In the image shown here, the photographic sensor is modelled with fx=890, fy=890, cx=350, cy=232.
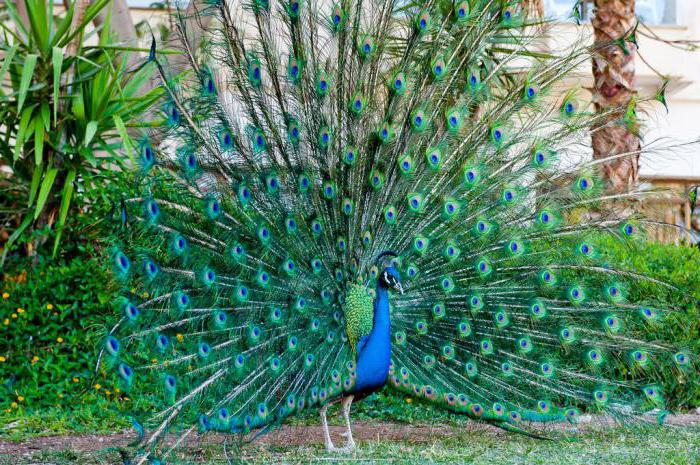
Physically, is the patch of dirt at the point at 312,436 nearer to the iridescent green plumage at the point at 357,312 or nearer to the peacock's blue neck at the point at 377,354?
the peacock's blue neck at the point at 377,354

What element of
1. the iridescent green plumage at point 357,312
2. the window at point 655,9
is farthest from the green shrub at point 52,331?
the window at point 655,9

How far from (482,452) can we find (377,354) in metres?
0.87

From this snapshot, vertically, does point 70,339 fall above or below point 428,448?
above

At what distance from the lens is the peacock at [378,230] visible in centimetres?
520

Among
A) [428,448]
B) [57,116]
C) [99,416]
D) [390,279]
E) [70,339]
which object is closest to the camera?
[390,279]

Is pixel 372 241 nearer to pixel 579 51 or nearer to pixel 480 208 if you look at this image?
pixel 480 208

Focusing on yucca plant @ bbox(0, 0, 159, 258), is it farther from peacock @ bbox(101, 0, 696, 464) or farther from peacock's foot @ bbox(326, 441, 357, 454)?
peacock's foot @ bbox(326, 441, 357, 454)

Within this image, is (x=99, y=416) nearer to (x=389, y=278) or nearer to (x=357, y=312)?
(x=357, y=312)

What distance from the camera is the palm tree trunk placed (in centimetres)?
793

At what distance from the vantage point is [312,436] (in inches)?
239

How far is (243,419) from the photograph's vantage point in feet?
16.5

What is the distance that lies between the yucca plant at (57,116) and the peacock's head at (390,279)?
3.04m

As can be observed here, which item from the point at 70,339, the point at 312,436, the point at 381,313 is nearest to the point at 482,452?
the point at 381,313

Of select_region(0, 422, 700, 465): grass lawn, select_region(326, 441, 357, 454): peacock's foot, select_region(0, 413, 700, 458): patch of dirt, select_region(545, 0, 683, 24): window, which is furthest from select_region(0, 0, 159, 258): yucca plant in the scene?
select_region(545, 0, 683, 24): window
